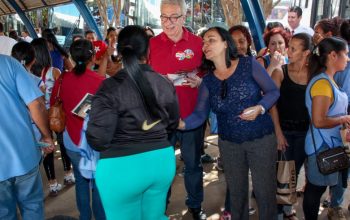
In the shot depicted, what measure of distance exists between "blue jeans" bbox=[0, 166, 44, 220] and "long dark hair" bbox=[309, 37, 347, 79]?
213 centimetres

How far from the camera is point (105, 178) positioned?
1.91 metres

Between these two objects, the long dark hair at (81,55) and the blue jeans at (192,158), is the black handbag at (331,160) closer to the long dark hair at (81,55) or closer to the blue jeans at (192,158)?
the blue jeans at (192,158)

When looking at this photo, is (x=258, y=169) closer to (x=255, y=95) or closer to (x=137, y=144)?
(x=255, y=95)

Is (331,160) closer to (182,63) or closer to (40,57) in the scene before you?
(182,63)

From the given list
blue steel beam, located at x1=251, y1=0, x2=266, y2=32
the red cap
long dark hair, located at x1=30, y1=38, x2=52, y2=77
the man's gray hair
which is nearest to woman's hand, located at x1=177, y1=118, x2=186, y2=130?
the man's gray hair

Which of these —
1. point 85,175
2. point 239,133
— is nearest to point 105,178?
point 85,175

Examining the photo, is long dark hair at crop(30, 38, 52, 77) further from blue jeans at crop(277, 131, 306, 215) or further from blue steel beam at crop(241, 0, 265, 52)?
blue steel beam at crop(241, 0, 265, 52)

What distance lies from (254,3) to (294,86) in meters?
3.19

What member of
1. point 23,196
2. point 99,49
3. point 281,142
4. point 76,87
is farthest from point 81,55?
point 281,142

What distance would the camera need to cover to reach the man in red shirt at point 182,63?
9.66ft

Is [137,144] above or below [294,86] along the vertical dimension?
below

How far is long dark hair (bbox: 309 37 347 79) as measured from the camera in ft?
8.31

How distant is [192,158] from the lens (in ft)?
10.4

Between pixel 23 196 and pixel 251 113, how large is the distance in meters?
1.61
